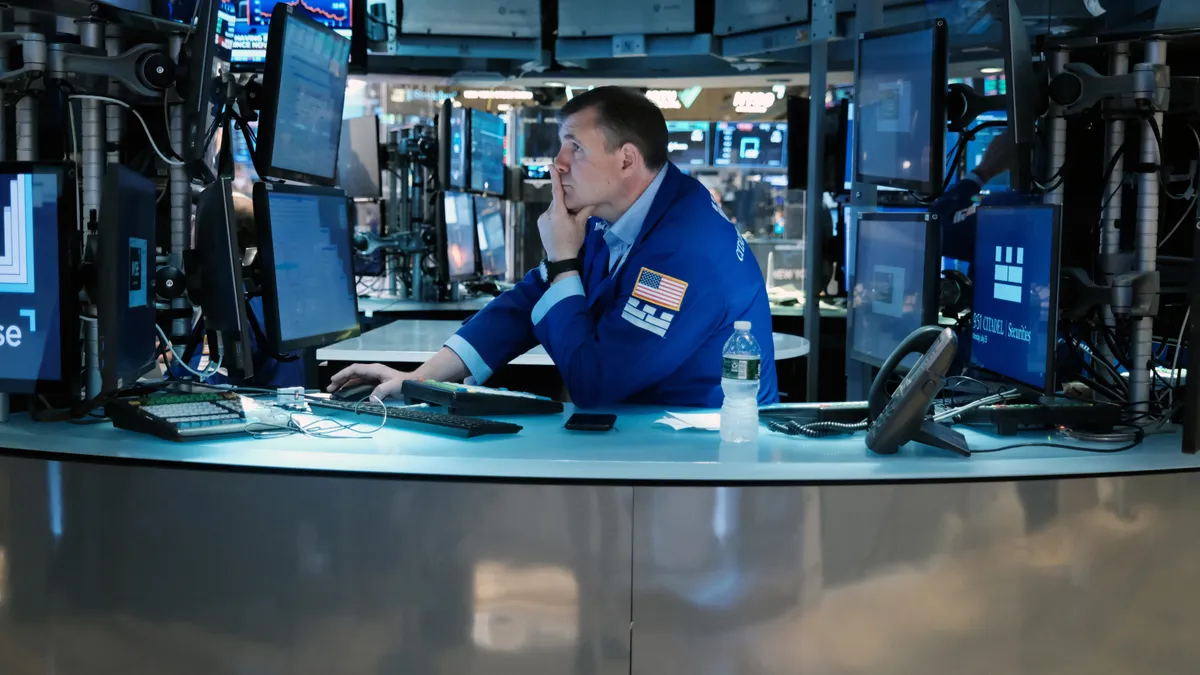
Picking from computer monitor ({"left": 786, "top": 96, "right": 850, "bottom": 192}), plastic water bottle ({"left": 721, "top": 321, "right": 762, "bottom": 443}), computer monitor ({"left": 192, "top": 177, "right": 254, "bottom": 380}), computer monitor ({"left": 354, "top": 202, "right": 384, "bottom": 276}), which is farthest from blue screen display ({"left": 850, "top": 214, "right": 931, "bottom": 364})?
computer monitor ({"left": 354, "top": 202, "right": 384, "bottom": 276})

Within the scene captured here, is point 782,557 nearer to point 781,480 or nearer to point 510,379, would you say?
point 781,480

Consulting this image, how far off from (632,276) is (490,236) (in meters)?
3.36

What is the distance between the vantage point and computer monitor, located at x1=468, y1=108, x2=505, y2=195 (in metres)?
5.09

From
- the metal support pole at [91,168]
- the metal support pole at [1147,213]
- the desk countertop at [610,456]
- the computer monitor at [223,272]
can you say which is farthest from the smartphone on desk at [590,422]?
the metal support pole at [1147,213]

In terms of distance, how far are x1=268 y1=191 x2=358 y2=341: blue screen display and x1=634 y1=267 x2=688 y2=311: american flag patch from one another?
0.69 meters

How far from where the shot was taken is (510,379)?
12.0 ft

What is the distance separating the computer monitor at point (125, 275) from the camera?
163cm

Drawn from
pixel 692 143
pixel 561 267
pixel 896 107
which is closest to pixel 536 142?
pixel 692 143

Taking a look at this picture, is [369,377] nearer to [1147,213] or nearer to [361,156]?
[1147,213]

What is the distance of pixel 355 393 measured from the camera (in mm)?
2266

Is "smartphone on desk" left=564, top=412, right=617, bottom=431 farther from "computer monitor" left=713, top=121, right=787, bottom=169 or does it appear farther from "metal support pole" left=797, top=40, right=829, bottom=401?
"computer monitor" left=713, top=121, right=787, bottom=169

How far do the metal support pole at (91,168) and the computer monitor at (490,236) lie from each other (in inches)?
126

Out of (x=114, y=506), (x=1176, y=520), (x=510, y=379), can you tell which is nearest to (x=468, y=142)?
(x=510, y=379)

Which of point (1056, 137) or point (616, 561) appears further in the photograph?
point (1056, 137)
